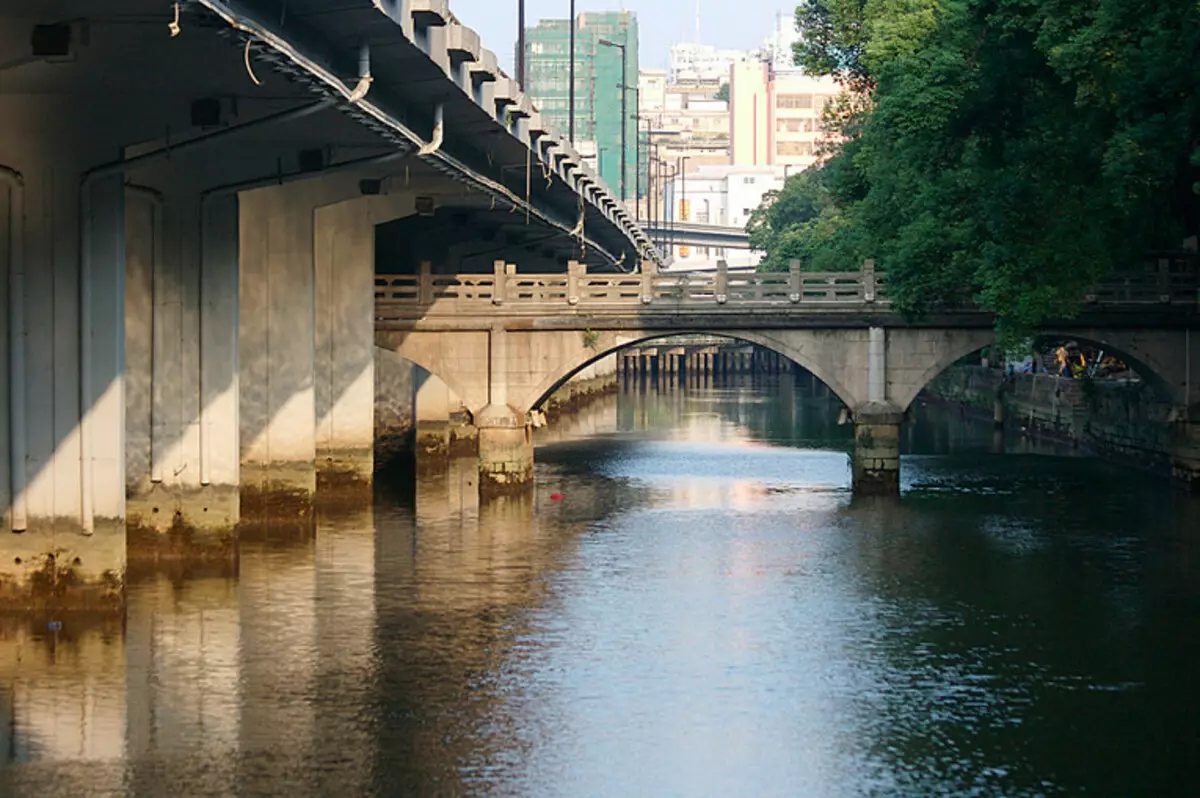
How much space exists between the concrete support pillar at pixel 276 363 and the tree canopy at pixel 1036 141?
1703 cm

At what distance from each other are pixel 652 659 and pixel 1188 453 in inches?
1090

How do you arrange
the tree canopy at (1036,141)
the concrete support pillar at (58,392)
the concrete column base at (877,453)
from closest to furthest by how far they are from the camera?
the concrete support pillar at (58,392), the tree canopy at (1036,141), the concrete column base at (877,453)

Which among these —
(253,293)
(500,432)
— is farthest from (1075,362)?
(253,293)

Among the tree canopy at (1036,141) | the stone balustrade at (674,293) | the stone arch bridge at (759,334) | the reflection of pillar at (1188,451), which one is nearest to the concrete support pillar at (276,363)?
the stone balustrade at (674,293)

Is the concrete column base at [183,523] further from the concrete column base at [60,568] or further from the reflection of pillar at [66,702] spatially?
the reflection of pillar at [66,702]

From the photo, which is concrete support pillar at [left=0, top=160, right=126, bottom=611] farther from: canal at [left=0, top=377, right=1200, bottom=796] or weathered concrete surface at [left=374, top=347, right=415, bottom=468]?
weathered concrete surface at [left=374, top=347, right=415, bottom=468]

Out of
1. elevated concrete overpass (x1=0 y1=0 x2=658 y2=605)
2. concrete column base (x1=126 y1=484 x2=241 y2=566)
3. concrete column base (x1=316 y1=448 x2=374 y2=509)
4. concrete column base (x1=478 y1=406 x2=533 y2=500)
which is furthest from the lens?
concrete column base (x1=478 y1=406 x2=533 y2=500)

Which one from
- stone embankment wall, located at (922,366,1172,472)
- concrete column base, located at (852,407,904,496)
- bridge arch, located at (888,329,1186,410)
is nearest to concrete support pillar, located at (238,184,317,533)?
concrete column base, located at (852,407,904,496)

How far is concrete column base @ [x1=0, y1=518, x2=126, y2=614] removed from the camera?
115 feet

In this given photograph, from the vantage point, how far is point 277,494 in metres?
51.2

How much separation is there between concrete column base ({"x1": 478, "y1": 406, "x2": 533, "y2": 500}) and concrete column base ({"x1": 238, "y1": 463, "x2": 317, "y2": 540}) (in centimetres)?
730

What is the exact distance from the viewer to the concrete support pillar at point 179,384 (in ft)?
141

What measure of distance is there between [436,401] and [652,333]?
1521 centimetres

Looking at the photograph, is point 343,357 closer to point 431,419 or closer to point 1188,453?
point 431,419
